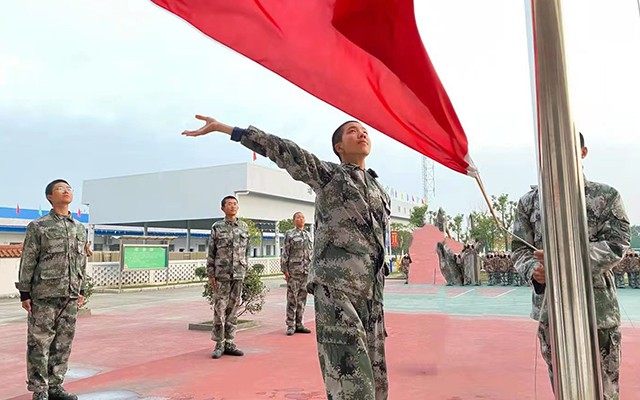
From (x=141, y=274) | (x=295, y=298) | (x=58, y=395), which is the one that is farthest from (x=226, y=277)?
(x=141, y=274)

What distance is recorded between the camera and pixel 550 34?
2.80 feet

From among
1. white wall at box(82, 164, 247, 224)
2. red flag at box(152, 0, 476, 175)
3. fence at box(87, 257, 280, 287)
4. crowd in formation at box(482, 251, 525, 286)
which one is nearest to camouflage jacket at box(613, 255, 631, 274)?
crowd in formation at box(482, 251, 525, 286)

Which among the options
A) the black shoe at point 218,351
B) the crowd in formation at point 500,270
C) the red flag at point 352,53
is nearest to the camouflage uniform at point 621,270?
the crowd in formation at point 500,270

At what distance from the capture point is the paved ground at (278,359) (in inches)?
134

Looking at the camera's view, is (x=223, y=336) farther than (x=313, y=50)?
Yes

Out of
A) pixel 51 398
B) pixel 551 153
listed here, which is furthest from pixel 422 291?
Result: pixel 551 153

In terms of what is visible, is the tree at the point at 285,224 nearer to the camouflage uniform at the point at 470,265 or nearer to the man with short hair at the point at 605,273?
the camouflage uniform at the point at 470,265

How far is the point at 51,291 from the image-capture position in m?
3.25

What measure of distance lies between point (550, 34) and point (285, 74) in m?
0.85

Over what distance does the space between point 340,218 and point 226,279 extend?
297 cm

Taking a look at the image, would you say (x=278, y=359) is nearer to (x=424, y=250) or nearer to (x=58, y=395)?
(x=58, y=395)

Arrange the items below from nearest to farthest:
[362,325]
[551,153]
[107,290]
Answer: [551,153] → [362,325] → [107,290]

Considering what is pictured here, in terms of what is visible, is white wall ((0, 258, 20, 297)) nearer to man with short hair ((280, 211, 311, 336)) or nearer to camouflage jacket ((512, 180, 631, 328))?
man with short hair ((280, 211, 311, 336))

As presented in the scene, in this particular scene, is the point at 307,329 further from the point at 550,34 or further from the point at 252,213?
the point at 252,213
